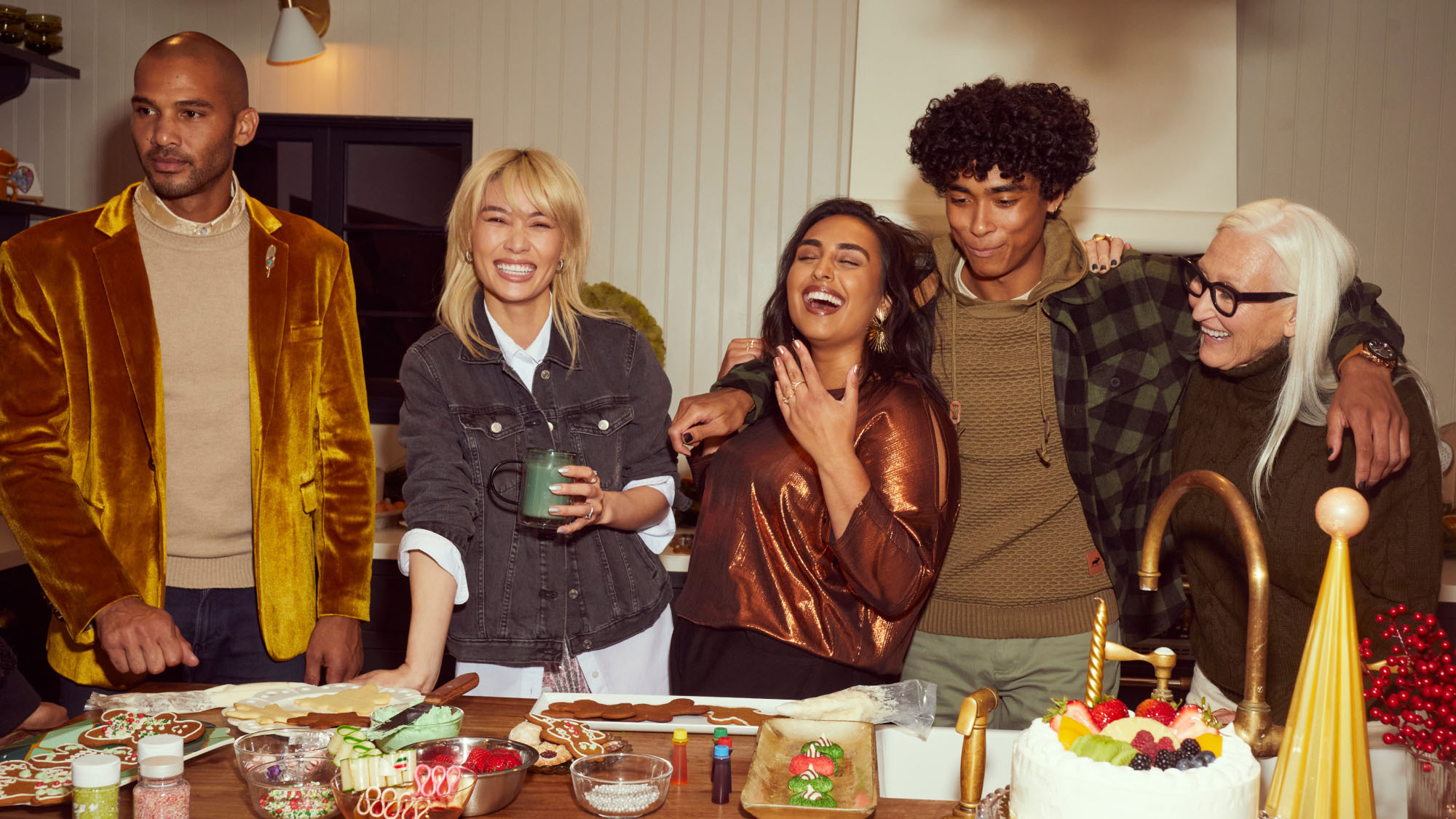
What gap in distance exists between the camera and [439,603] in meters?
1.68

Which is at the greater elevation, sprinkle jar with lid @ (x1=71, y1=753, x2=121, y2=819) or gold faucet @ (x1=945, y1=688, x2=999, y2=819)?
gold faucet @ (x1=945, y1=688, x2=999, y2=819)

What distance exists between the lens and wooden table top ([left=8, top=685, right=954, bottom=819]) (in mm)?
1246

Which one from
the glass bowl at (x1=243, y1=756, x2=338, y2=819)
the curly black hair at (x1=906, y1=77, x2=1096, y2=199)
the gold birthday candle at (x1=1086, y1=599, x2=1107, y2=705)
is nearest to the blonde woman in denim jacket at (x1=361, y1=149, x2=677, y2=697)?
the glass bowl at (x1=243, y1=756, x2=338, y2=819)

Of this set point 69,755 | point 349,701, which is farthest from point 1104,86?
point 69,755

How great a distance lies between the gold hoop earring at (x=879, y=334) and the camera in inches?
73.4

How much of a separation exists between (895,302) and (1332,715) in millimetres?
1006

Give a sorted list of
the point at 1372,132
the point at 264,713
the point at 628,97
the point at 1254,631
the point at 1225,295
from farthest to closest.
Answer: the point at 628,97 < the point at 1372,132 < the point at 1225,295 < the point at 264,713 < the point at 1254,631

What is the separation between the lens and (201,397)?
198 cm

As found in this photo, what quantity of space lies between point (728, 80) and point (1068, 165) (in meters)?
2.26

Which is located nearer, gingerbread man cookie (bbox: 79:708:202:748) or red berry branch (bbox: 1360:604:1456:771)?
→ red berry branch (bbox: 1360:604:1456:771)

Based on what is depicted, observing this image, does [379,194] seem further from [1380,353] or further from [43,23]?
[1380,353]

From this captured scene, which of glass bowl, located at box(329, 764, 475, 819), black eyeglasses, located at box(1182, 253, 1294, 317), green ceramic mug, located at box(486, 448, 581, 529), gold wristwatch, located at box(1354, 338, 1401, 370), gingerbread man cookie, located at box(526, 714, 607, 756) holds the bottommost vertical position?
gingerbread man cookie, located at box(526, 714, 607, 756)

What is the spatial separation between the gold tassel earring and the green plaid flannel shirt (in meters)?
0.22

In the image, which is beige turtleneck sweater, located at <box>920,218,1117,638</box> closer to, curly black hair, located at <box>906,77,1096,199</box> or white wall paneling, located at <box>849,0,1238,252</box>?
curly black hair, located at <box>906,77,1096,199</box>
